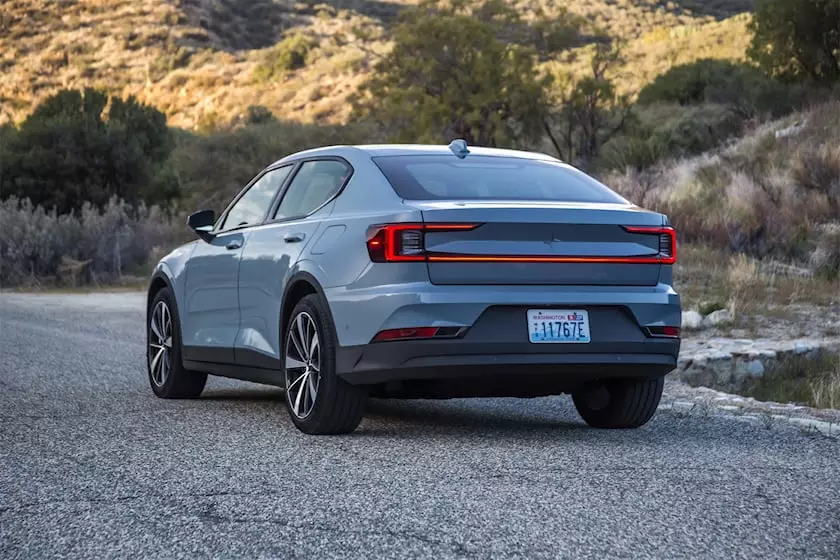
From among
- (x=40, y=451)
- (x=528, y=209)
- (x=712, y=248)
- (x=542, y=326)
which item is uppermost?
(x=528, y=209)

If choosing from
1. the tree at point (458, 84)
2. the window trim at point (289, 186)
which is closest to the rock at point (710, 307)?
the window trim at point (289, 186)

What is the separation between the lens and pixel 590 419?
332 inches

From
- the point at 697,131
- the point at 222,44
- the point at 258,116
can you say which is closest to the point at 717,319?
the point at 697,131

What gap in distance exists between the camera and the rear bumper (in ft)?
22.7

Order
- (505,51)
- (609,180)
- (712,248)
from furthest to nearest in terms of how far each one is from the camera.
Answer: (505,51), (609,180), (712,248)

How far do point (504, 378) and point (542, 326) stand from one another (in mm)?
342

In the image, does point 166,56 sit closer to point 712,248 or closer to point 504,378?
point 712,248

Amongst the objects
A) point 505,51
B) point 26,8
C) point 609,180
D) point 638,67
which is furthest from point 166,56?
point 609,180

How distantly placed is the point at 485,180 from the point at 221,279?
6.90 ft

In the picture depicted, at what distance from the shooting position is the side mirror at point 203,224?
368 inches

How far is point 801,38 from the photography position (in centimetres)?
3512

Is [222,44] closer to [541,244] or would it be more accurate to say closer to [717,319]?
[717,319]

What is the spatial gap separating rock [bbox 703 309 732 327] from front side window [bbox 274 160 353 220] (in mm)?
7048

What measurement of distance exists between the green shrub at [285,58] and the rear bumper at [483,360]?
6749 cm
